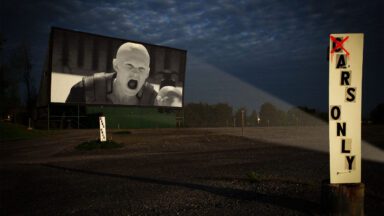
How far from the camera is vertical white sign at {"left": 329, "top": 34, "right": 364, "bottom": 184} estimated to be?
3.60 metres

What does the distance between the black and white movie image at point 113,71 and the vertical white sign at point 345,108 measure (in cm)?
3273

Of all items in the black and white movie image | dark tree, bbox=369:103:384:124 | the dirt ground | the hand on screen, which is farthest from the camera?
dark tree, bbox=369:103:384:124

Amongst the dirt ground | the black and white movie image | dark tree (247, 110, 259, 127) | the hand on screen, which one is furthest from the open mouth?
dark tree (247, 110, 259, 127)

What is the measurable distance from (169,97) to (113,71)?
948 cm

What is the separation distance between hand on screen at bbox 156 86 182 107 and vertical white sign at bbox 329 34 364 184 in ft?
117

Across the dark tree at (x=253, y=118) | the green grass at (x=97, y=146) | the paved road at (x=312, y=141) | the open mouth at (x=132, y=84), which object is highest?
the open mouth at (x=132, y=84)

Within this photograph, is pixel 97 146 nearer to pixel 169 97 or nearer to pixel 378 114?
pixel 169 97

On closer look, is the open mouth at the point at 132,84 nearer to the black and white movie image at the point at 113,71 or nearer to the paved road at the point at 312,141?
the black and white movie image at the point at 113,71

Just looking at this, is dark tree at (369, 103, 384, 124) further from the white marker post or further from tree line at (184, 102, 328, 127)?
the white marker post

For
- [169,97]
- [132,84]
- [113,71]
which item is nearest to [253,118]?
[169,97]

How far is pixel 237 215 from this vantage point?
390 centimetres

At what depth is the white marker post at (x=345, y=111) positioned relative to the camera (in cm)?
359

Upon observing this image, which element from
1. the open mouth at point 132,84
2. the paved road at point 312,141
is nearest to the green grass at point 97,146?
the paved road at point 312,141

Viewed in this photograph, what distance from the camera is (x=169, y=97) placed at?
39844mm
